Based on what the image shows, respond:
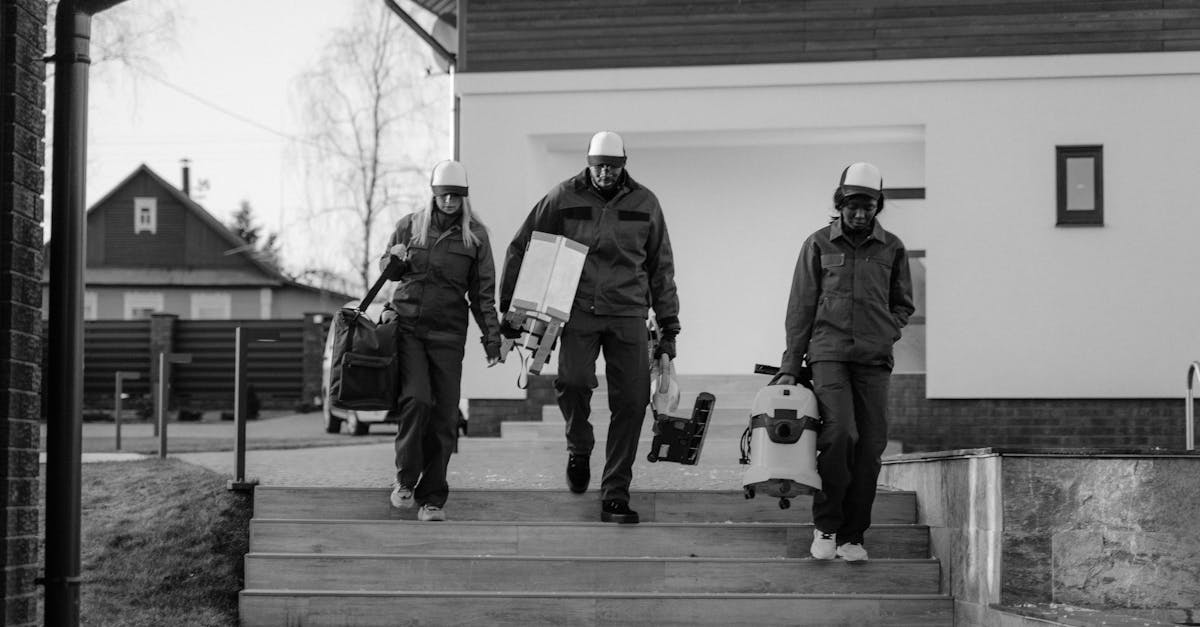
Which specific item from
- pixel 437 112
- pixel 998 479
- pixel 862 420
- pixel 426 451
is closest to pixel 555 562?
pixel 426 451

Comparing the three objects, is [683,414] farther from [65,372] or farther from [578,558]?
[65,372]

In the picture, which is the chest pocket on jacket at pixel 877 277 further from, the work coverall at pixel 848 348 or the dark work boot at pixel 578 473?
the dark work boot at pixel 578 473

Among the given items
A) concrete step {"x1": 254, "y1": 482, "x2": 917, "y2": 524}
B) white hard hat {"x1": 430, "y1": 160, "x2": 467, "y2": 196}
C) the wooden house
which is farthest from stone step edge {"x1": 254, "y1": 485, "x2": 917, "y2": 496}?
the wooden house

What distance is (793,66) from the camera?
13.2 meters

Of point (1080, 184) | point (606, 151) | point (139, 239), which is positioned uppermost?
point (139, 239)

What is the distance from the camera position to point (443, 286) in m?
8.16

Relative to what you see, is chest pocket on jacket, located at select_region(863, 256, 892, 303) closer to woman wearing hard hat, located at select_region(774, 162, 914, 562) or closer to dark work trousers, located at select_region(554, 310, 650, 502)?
woman wearing hard hat, located at select_region(774, 162, 914, 562)

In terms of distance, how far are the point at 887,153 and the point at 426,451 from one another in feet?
24.6

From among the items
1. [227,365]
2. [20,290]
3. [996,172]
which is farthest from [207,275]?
[20,290]

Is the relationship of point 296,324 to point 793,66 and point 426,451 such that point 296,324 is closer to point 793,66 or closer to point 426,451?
point 793,66

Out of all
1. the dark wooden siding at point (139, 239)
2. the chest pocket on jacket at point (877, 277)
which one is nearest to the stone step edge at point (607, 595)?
the chest pocket on jacket at point (877, 277)

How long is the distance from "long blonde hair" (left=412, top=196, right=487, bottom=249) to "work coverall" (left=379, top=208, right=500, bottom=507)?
3cm

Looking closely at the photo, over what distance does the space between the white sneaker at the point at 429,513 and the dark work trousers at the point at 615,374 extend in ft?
2.89

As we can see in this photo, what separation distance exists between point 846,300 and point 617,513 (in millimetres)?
1667
